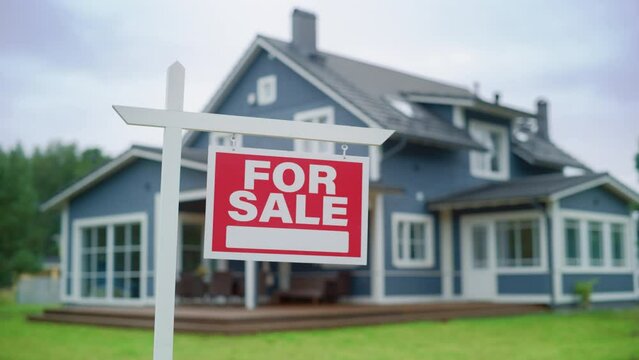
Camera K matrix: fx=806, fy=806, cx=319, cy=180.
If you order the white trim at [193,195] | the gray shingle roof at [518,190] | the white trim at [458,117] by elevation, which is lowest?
the white trim at [193,195]

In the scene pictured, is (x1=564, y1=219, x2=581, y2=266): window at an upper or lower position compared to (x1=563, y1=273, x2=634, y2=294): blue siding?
upper

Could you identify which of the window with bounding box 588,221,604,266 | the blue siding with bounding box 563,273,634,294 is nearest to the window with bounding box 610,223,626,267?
the blue siding with bounding box 563,273,634,294

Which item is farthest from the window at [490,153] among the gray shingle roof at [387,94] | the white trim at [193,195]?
the white trim at [193,195]

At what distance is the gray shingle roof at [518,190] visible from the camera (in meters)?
15.7

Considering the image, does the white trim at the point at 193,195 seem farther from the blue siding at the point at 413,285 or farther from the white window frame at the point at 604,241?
the white window frame at the point at 604,241

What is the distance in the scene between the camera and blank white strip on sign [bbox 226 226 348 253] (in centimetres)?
438

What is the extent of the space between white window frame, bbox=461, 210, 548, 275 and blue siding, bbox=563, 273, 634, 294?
0.62 m

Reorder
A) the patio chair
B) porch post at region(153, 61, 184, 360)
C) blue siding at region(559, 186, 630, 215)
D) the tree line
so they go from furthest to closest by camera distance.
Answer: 1. the tree line
2. blue siding at region(559, 186, 630, 215)
3. the patio chair
4. porch post at region(153, 61, 184, 360)

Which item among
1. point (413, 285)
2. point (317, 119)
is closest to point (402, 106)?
point (317, 119)

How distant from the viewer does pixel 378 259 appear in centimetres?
1555

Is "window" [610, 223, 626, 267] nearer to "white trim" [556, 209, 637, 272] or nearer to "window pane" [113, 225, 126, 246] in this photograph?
"white trim" [556, 209, 637, 272]

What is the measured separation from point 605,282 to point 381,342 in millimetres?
8782

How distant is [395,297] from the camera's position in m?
15.8

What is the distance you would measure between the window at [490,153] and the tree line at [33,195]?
12270mm
